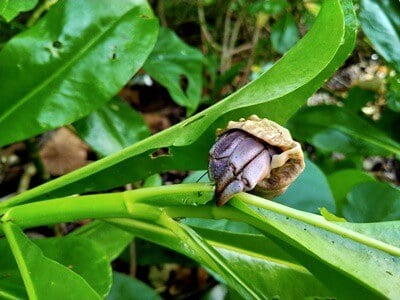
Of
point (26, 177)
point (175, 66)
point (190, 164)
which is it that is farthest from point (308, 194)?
point (26, 177)

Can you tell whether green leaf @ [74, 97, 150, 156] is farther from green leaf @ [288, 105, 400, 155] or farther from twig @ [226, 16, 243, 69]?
twig @ [226, 16, 243, 69]

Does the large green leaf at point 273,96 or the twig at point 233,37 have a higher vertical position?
the large green leaf at point 273,96

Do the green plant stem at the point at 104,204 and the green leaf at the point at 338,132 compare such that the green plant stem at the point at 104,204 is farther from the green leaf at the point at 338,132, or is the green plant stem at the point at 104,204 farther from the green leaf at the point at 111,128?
the green leaf at the point at 338,132

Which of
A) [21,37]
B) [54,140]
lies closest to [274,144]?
[21,37]

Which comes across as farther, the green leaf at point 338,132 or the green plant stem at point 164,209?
the green leaf at point 338,132

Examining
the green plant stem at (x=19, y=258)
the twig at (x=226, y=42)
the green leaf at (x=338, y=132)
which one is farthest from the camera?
the twig at (x=226, y=42)

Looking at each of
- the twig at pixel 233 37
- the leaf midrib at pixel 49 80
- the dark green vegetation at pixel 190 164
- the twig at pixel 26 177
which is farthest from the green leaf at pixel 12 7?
the twig at pixel 233 37
